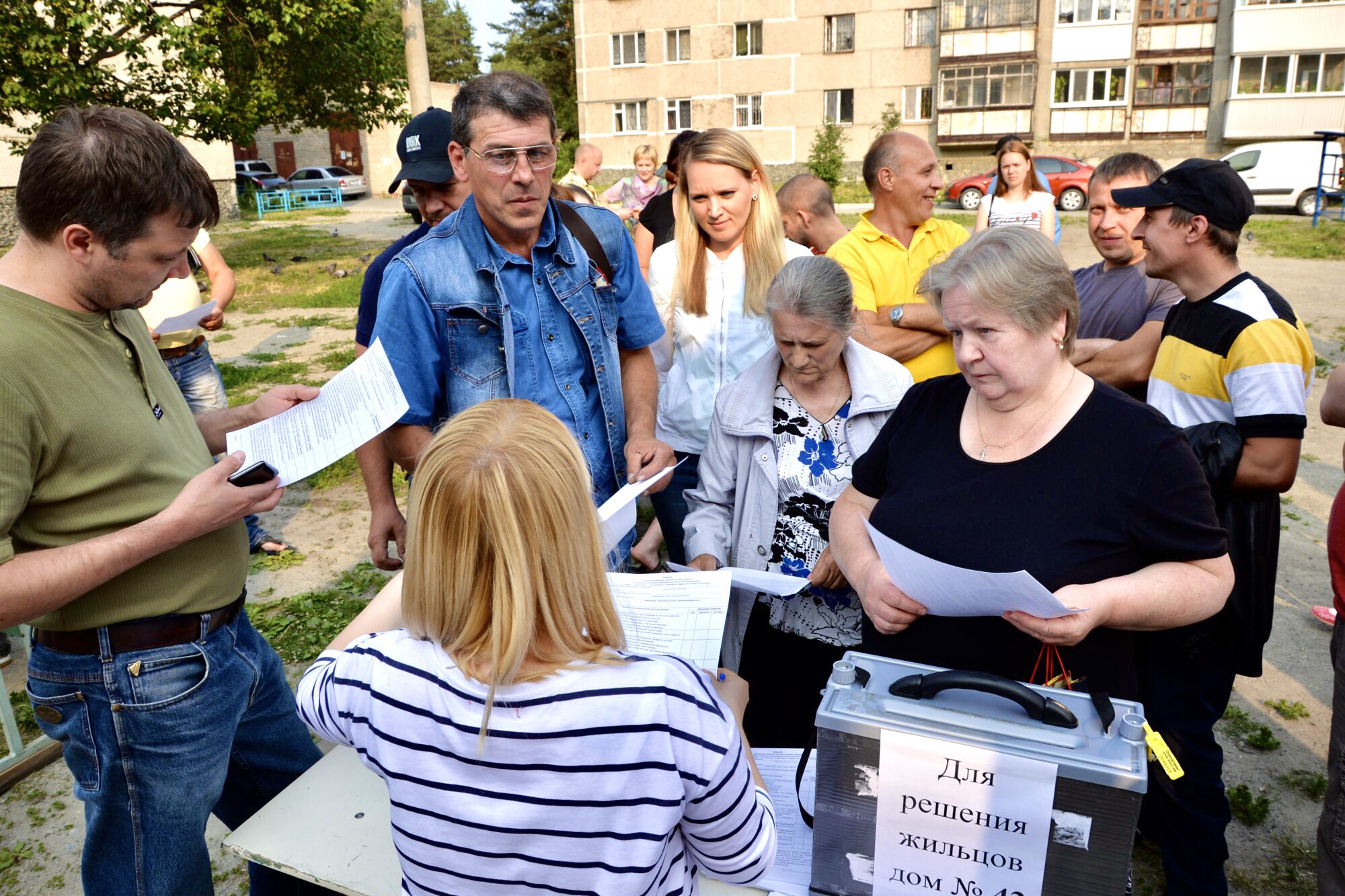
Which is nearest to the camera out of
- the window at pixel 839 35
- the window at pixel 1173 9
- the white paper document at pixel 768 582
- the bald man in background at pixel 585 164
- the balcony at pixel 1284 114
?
the white paper document at pixel 768 582

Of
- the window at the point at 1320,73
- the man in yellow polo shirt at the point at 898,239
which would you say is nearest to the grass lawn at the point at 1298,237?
the man in yellow polo shirt at the point at 898,239

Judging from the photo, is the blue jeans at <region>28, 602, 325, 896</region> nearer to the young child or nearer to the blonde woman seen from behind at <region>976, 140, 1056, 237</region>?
the blonde woman seen from behind at <region>976, 140, 1056, 237</region>

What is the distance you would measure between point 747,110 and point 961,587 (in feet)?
122

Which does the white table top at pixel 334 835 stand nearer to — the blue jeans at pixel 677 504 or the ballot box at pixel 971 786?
the ballot box at pixel 971 786

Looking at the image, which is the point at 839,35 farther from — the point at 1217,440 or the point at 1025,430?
the point at 1025,430

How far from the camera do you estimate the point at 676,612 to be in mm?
1864

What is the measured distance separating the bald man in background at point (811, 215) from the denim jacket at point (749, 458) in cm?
268

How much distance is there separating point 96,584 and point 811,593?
178cm

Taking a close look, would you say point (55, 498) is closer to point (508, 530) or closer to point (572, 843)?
point (508, 530)

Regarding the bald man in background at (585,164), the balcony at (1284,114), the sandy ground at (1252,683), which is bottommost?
the sandy ground at (1252,683)

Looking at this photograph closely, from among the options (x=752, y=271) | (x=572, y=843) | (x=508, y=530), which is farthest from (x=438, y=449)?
(x=752, y=271)

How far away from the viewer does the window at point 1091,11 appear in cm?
3109

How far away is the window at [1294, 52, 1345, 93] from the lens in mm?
29016

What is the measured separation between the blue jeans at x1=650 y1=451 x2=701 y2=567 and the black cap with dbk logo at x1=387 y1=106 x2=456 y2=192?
1.32 metres
